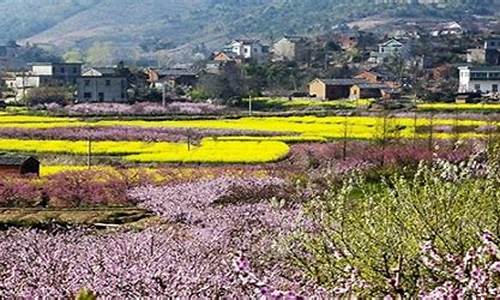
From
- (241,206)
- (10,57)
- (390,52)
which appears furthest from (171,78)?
(10,57)

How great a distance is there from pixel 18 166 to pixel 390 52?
84747 millimetres

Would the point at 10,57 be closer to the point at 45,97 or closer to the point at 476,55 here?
the point at 476,55

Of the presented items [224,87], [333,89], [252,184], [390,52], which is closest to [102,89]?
[224,87]

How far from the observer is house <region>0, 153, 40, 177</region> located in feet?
89.7

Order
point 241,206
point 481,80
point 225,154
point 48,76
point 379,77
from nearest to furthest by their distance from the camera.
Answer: point 241,206, point 225,154, point 481,80, point 379,77, point 48,76

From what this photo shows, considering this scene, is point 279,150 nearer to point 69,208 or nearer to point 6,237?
point 69,208

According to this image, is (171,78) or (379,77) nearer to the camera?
(379,77)

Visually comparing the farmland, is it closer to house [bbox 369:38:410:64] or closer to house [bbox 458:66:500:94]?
house [bbox 458:66:500:94]

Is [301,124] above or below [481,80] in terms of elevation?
below

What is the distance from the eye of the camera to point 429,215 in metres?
8.91

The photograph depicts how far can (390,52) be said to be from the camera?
109m

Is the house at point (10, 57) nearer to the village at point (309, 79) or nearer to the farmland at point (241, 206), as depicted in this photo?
the village at point (309, 79)

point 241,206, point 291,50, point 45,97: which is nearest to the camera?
point 241,206

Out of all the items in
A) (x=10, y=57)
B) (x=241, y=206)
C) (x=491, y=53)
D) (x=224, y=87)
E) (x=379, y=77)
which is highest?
(x=491, y=53)
